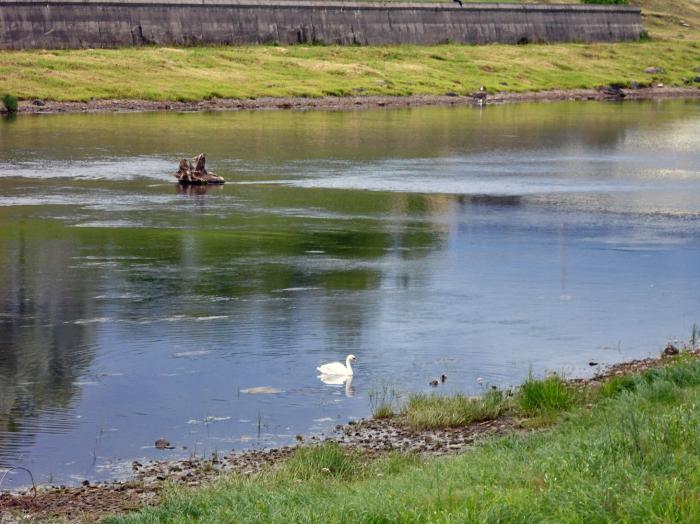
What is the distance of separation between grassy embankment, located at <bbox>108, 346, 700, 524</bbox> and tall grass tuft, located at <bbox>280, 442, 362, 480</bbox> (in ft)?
0.04

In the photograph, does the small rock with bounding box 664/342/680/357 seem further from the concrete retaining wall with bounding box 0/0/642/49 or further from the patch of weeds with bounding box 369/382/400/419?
the concrete retaining wall with bounding box 0/0/642/49

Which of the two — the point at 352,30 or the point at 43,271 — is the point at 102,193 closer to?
the point at 43,271

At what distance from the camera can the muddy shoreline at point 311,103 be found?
6569 cm

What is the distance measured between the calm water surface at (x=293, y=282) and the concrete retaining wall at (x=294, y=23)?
33.2 meters

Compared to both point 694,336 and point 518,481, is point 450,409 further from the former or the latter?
point 694,336

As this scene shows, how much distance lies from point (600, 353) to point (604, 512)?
9955 mm

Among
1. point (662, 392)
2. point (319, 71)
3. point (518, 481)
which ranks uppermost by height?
point (319, 71)

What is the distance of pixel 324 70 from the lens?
274 feet

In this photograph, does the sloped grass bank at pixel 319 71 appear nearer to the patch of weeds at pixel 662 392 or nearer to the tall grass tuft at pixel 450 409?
the tall grass tuft at pixel 450 409

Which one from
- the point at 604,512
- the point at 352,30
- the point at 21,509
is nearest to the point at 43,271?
the point at 21,509

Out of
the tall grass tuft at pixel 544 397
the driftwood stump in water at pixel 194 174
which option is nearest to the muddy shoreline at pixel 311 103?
the driftwood stump in water at pixel 194 174

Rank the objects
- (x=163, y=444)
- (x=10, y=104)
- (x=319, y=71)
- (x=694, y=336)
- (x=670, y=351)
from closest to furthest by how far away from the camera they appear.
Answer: (x=163, y=444) → (x=670, y=351) → (x=694, y=336) → (x=10, y=104) → (x=319, y=71)

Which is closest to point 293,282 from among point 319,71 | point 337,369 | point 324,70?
point 337,369

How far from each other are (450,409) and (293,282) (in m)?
9.10
